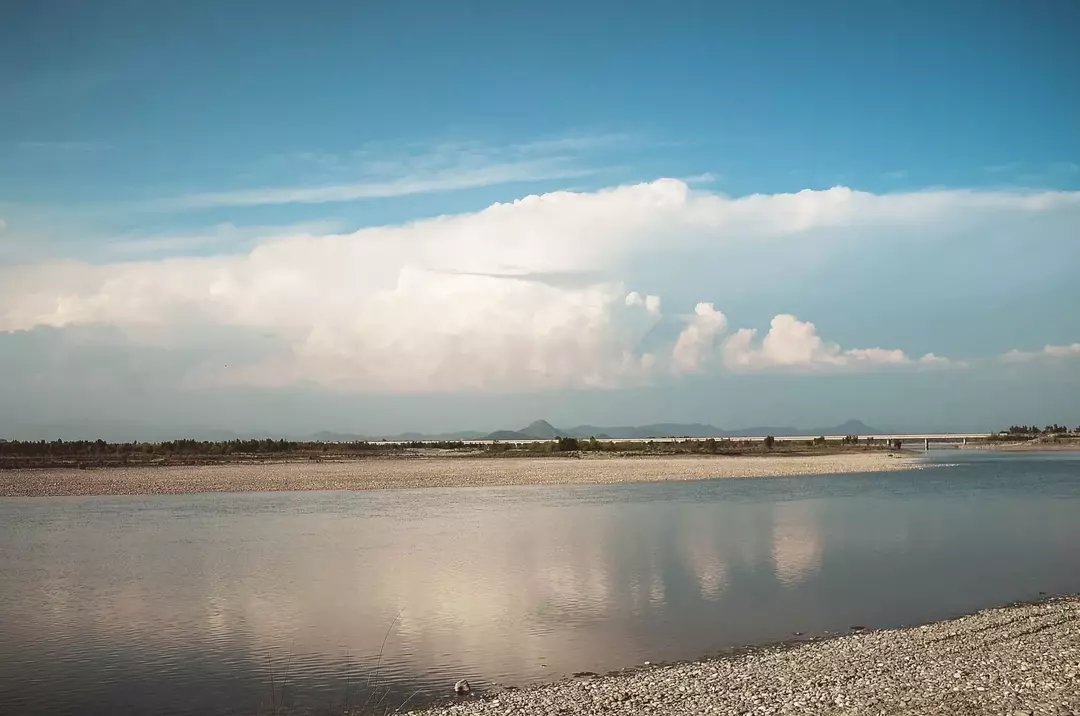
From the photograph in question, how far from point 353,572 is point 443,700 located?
Result: 11043 mm

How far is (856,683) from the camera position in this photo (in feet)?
37.4

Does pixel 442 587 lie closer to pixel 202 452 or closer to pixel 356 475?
pixel 356 475

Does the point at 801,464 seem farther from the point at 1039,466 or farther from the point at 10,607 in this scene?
the point at 10,607

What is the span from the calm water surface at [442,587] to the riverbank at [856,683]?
1239mm

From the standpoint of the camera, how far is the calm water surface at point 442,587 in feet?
43.9

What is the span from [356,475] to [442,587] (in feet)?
149

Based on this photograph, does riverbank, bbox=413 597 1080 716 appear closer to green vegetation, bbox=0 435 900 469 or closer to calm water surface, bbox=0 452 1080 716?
calm water surface, bbox=0 452 1080 716

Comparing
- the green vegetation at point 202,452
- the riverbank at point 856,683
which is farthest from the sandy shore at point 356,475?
the riverbank at point 856,683

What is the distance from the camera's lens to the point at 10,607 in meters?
18.4

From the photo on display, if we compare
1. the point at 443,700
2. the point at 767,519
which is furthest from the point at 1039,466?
the point at 443,700

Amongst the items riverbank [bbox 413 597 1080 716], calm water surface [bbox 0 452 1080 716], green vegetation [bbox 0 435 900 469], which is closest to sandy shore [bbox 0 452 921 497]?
green vegetation [bbox 0 435 900 469]

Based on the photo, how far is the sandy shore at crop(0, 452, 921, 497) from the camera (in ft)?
176

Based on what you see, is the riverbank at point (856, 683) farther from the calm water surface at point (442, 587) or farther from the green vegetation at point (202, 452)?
the green vegetation at point (202, 452)

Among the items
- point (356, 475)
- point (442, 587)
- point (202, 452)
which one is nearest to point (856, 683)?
point (442, 587)
